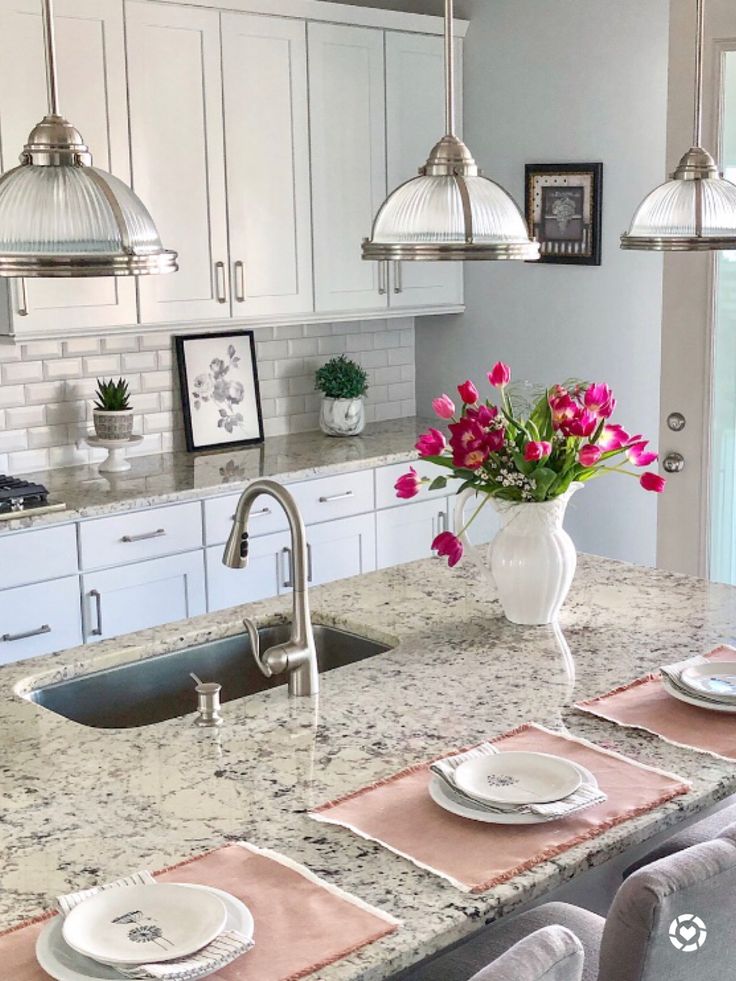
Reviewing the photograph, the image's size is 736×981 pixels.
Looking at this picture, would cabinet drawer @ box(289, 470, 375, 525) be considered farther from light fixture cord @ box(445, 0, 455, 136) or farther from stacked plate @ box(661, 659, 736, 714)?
light fixture cord @ box(445, 0, 455, 136)

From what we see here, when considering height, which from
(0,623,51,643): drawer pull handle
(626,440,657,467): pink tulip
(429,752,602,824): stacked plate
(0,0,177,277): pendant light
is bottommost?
(0,623,51,643): drawer pull handle

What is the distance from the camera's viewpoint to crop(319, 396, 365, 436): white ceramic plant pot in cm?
503

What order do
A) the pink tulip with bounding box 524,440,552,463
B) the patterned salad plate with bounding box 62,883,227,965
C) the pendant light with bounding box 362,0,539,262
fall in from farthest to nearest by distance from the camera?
the pink tulip with bounding box 524,440,552,463 < the pendant light with bounding box 362,0,539,262 < the patterned salad plate with bounding box 62,883,227,965

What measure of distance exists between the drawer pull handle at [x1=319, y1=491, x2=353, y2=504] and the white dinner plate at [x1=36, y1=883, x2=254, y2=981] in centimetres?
292

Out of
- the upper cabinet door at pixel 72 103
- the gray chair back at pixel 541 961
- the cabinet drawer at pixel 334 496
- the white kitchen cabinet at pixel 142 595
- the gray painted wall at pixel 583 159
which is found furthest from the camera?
the gray painted wall at pixel 583 159

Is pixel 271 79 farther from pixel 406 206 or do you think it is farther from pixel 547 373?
pixel 406 206

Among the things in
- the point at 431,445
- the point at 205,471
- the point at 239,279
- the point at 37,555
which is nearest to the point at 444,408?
the point at 431,445

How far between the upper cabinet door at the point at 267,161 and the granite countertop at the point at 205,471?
0.52 metres

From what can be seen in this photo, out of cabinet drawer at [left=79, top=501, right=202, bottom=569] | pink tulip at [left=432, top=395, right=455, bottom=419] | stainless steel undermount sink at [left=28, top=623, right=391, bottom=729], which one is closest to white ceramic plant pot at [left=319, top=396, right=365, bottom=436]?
cabinet drawer at [left=79, top=501, right=202, bottom=569]

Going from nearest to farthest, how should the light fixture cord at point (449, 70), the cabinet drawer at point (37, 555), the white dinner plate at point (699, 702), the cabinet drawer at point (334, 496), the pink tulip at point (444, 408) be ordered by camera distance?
the light fixture cord at point (449, 70) → the white dinner plate at point (699, 702) → the pink tulip at point (444, 408) → the cabinet drawer at point (37, 555) → the cabinet drawer at point (334, 496)

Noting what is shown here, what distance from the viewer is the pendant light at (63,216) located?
1746 mm

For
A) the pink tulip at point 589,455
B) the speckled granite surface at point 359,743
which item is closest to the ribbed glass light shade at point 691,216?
the pink tulip at point 589,455

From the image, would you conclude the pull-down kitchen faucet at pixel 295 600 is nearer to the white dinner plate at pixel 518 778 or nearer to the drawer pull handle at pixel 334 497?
the white dinner plate at pixel 518 778

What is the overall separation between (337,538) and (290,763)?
249 cm
